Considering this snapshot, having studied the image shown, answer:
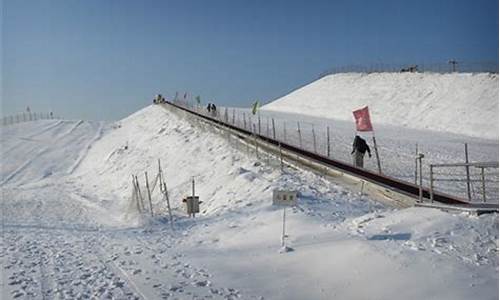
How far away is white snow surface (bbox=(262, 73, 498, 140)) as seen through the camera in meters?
55.3

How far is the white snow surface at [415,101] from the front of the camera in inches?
2176

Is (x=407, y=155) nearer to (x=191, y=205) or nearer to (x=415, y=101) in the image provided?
(x=191, y=205)

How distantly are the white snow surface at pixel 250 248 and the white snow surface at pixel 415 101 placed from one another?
1367 inches

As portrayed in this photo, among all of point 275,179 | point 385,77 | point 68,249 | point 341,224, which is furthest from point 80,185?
point 385,77

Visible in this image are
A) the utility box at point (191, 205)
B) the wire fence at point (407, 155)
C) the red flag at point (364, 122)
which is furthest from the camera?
the wire fence at point (407, 155)

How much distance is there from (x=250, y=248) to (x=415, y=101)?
55.9 meters

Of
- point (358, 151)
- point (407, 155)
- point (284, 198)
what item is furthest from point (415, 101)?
point (284, 198)

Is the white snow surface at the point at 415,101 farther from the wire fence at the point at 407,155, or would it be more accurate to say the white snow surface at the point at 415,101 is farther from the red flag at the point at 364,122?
the red flag at the point at 364,122

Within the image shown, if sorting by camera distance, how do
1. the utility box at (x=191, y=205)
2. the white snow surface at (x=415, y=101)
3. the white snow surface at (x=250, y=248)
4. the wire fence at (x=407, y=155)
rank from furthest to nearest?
the white snow surface at (x=415, y=101), the wire fence at (x=407, y=155), the utility box at (x=191, y=205), the white snow surface at (x=250, y=248)

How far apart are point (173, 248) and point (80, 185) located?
2661 centimetres

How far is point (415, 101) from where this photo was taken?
65.6 metres

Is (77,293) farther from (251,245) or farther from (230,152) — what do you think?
(230,152)

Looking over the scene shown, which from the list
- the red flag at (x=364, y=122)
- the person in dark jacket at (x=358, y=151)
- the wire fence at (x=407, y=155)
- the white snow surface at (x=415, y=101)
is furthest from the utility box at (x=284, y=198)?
the white snow surface at (x=415, y=101)

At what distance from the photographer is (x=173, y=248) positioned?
1472 centimetres
